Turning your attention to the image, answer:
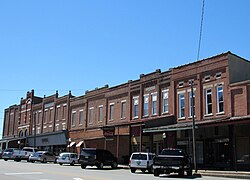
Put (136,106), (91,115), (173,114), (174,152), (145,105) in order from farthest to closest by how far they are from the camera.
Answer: (91,115), (136,106), (145,105), (173,114), (174,152)

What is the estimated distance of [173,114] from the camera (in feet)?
113

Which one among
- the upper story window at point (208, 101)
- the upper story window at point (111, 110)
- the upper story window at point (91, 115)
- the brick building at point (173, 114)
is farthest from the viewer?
the upper story window at point (91, 115)

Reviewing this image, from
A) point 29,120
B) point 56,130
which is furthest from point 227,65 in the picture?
point 29,120

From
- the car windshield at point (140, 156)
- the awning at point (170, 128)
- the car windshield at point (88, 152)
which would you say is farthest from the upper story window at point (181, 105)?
the car windshield at point (88, 152)

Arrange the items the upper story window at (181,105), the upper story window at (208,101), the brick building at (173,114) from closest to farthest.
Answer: the brick building at (173,114) → the upper story window at (208,101) → the upper story window at (181,105)

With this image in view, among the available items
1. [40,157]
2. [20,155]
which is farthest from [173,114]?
[20,155]

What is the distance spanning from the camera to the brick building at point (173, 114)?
29047mm

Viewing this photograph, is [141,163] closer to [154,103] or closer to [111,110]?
[154,103]

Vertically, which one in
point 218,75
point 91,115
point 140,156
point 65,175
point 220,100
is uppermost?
point 218,75

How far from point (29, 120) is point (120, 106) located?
24499 millimetres

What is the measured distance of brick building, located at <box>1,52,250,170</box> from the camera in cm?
2905

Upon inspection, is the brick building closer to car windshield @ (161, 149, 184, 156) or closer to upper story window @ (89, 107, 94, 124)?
upper story window @ (89, 107, 94, 124)

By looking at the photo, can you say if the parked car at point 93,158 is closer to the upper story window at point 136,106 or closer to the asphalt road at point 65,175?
the asphalt road at point 65,175

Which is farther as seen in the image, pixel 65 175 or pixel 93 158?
pixel 93 158
